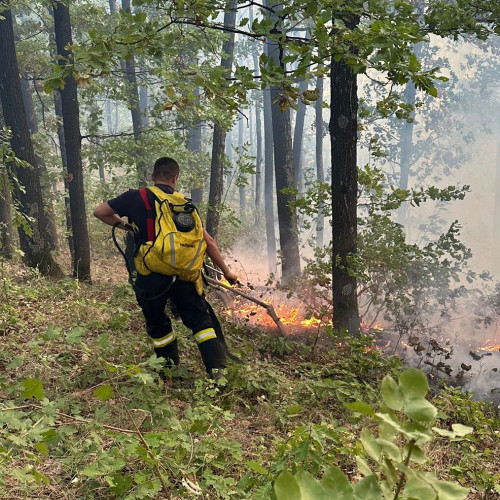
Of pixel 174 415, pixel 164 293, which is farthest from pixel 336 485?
pixel 164 293

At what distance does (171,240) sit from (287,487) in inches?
132

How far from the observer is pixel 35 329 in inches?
201

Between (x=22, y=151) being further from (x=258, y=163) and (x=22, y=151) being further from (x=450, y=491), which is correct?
(x=258, y=163)

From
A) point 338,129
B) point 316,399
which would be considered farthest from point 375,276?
point 316,399

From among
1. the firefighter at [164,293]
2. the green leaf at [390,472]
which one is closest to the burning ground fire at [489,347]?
the firefighter at [164,293]

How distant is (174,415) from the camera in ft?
10.3

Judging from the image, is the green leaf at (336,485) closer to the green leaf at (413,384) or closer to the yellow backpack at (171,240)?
the green leaf at (413,384)

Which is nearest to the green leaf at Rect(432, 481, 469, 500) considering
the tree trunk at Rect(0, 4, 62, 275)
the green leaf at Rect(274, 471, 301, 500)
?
the green leaf at Rect(274, 471, 301, 500)

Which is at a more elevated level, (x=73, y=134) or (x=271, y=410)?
(x=73, y=134)

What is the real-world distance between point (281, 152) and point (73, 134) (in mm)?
4886

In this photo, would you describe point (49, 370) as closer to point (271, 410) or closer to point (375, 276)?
point (271, 410)

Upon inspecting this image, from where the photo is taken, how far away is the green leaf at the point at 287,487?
2.19 feet

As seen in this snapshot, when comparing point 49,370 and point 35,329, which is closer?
point 49,370

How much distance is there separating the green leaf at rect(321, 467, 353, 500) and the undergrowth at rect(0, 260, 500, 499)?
11mm
